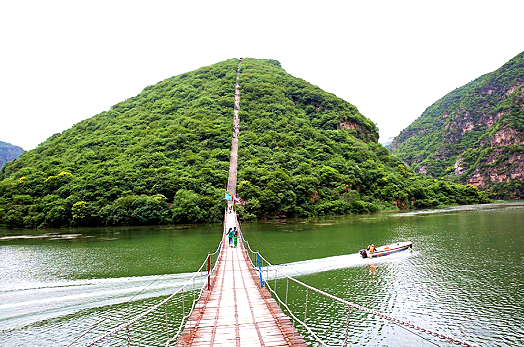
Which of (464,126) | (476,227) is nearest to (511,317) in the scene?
(476,227)

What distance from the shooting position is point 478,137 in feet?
393

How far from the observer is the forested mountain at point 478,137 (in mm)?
95375

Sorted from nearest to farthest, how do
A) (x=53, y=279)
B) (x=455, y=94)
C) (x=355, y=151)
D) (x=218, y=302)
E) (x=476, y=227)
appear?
(x=218, y=302), (x=53, y=279), (x=476, y=227), (x=355, y=151), (x=455, y=94)

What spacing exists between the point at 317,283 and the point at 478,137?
13169 cm

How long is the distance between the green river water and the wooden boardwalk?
1980mm

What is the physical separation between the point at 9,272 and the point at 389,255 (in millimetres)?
22573

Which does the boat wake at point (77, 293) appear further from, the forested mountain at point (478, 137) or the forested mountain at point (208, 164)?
the forested mountain at point (478, 137)

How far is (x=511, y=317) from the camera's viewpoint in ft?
37.0

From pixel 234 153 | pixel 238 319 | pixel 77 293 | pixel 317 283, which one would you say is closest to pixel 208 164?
pixel 234 153

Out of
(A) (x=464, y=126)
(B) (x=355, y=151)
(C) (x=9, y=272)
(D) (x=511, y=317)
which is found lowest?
(D) (x=511, y=317)

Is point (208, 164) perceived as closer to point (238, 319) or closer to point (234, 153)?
point (234, 153)

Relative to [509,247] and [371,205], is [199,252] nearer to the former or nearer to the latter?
[509,247]

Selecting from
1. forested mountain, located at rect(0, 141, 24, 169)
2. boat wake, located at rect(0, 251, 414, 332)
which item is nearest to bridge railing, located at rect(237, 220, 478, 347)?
boat wake, located at rect(0, 251, 414, 332)

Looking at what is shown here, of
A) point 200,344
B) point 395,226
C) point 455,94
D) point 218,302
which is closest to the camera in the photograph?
point 200,344
